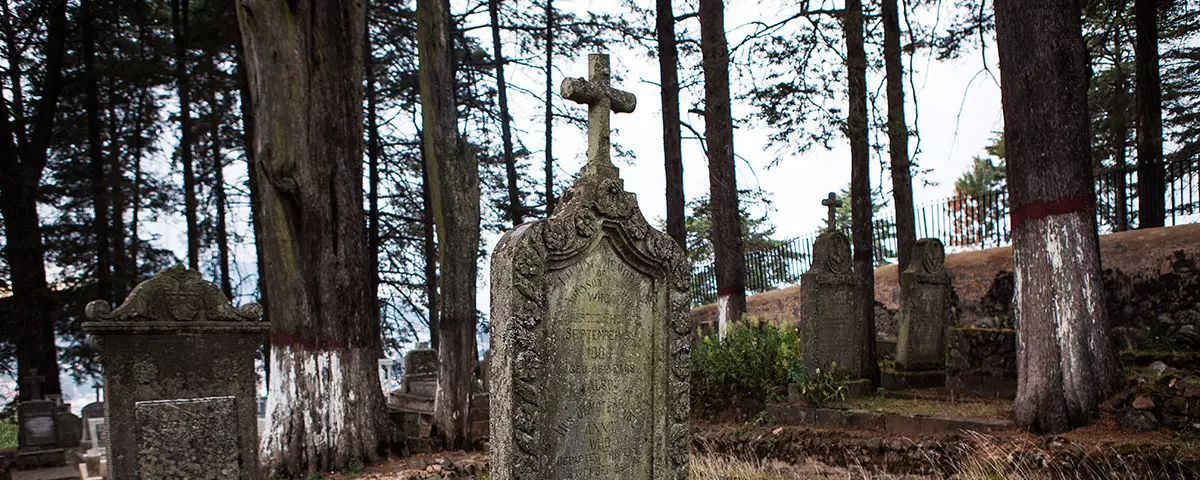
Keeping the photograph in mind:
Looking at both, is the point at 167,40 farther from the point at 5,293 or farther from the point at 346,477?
the point at 346,477

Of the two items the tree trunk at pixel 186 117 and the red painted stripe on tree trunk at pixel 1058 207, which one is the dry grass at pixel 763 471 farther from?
the tree trunk at pixel 186 117

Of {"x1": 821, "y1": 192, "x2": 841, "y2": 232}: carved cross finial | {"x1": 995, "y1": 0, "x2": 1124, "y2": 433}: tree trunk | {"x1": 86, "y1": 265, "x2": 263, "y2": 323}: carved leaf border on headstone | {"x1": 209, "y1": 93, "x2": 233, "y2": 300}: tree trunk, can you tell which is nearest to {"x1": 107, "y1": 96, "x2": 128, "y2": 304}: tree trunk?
{"x1": 209, "y1": 93, "x2": 233, "y2": 300}: tree trunk

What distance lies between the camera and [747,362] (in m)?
13.1

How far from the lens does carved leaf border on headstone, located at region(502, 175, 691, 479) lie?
18.4 feet

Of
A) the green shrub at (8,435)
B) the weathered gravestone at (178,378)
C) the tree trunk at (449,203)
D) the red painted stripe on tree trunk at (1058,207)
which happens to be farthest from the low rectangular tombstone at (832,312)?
the green shrub at (8,435)

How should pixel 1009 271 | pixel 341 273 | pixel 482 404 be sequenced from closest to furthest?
pixel 341 273 < pixel 482 404 < pixel 1009 271

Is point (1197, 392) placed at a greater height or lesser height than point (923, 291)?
lesser

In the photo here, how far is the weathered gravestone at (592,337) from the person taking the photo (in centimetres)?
563

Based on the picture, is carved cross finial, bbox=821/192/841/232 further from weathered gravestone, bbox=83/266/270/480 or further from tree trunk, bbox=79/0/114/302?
tree trunk, bbox=79/0/114/302

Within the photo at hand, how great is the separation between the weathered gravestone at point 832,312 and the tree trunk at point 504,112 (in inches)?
425

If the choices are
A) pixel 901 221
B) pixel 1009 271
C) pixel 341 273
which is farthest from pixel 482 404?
pixel 1009 271

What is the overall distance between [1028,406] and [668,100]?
31.3 ft

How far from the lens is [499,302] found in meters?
5.75

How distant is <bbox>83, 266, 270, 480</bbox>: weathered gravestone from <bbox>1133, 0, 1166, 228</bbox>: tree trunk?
663 inches
